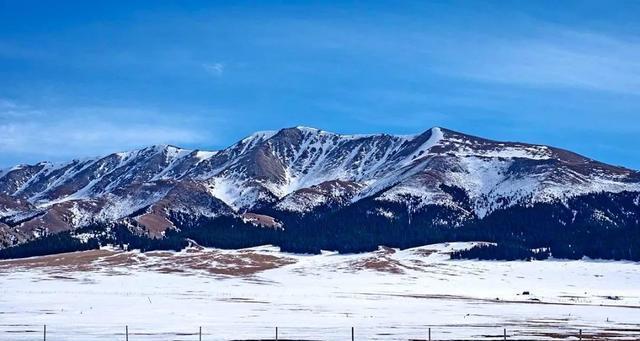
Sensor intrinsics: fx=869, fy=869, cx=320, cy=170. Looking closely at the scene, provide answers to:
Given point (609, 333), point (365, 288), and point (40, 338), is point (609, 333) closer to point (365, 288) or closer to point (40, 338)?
point (40, 338)

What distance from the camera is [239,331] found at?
249 ft

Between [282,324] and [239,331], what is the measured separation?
33.4ft

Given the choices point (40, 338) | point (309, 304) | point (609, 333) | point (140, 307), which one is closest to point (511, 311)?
point (309, 304)

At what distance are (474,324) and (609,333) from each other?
50.7 ft

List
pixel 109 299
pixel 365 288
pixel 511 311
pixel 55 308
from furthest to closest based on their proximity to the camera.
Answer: pixel 365 288, pixel 109 299, pixel 511 311, pixel 55 308

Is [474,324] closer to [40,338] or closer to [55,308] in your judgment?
[40,338]

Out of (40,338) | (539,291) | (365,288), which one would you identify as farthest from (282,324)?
(539,291)

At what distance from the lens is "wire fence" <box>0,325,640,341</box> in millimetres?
67812

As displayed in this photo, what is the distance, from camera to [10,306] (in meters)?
114

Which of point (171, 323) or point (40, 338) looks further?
point (171, 323)

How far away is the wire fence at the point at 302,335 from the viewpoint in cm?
6781

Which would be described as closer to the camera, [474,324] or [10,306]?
[474,324]

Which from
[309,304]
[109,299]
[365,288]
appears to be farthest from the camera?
[365,288]

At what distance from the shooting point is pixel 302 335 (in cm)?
7256
